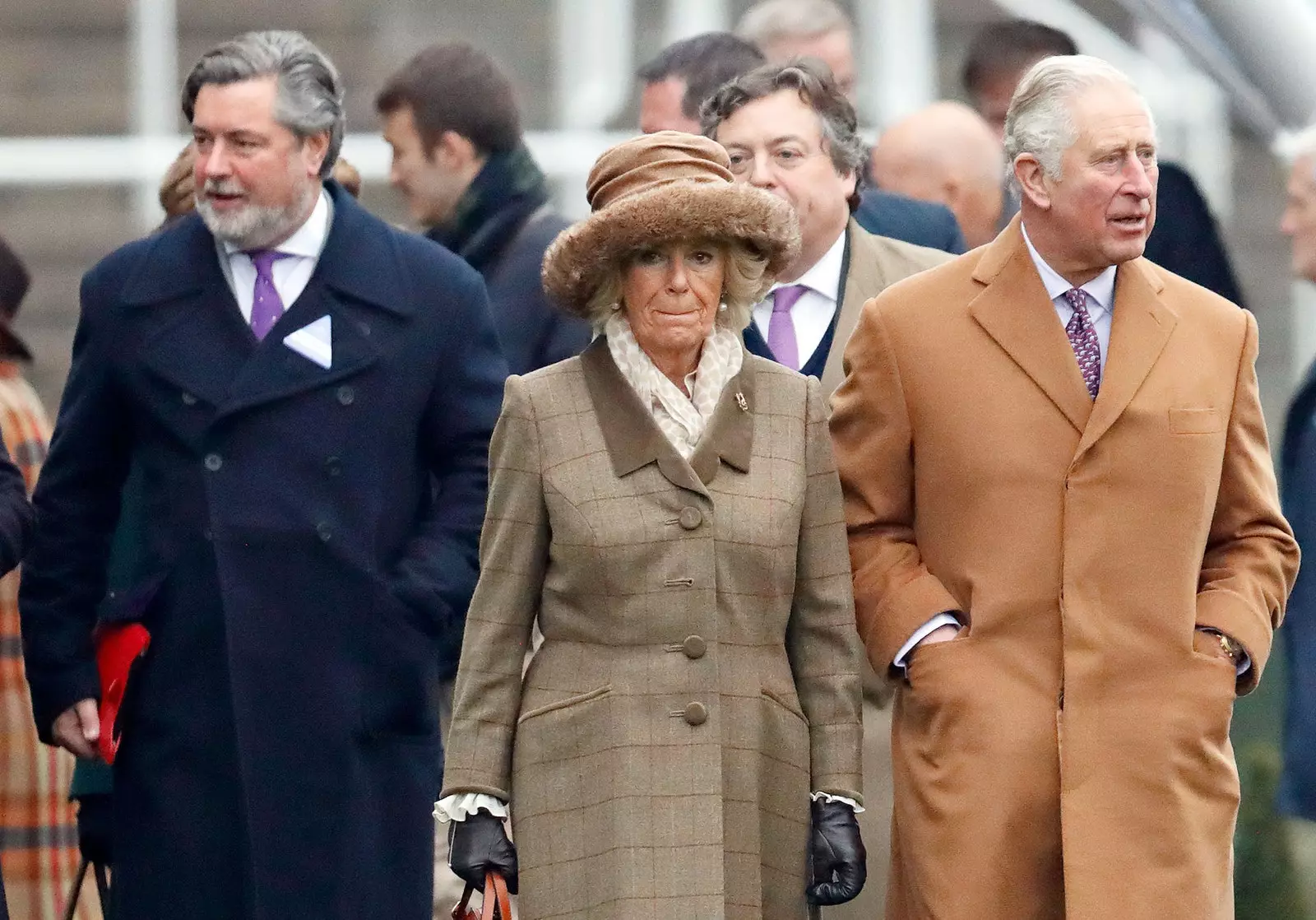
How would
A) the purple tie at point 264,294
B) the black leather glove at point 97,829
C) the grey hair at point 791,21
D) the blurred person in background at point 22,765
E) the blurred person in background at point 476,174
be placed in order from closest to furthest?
the purple tie at point 264,294, the black leather glove at point 97,829, the blurred person in background at point 22,765, the blurred person in background at point 476,174, the grey hair at point 791,21

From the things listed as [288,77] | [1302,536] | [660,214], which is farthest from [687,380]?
[1302,536]

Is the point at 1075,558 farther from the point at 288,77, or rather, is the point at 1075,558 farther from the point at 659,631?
the point at 288,77

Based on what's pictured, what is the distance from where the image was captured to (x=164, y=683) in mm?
6008

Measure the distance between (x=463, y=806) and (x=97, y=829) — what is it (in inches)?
53.4

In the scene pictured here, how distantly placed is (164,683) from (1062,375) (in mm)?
1937

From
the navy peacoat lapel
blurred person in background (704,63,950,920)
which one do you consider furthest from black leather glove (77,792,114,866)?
blurred person in background (704,63,950,920)

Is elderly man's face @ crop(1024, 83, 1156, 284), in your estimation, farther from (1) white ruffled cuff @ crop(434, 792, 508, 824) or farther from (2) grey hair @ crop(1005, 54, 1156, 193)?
(1) white ruffled cuff @ crop(434, 792, 508, 824)

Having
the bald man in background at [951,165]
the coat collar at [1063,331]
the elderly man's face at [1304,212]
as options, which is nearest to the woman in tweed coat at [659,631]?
the coat collar at [1063,331]

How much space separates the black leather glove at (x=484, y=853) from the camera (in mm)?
5109

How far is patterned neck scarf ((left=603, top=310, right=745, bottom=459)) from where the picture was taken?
206 inches

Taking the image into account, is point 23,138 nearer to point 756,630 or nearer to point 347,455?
point 347,455

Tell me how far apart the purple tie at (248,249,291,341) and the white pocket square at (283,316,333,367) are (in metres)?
0.07

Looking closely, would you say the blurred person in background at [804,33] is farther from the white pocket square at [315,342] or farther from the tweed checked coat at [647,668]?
the tweed checked coat at [647,668]

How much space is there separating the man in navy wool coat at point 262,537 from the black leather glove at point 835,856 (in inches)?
43.6
